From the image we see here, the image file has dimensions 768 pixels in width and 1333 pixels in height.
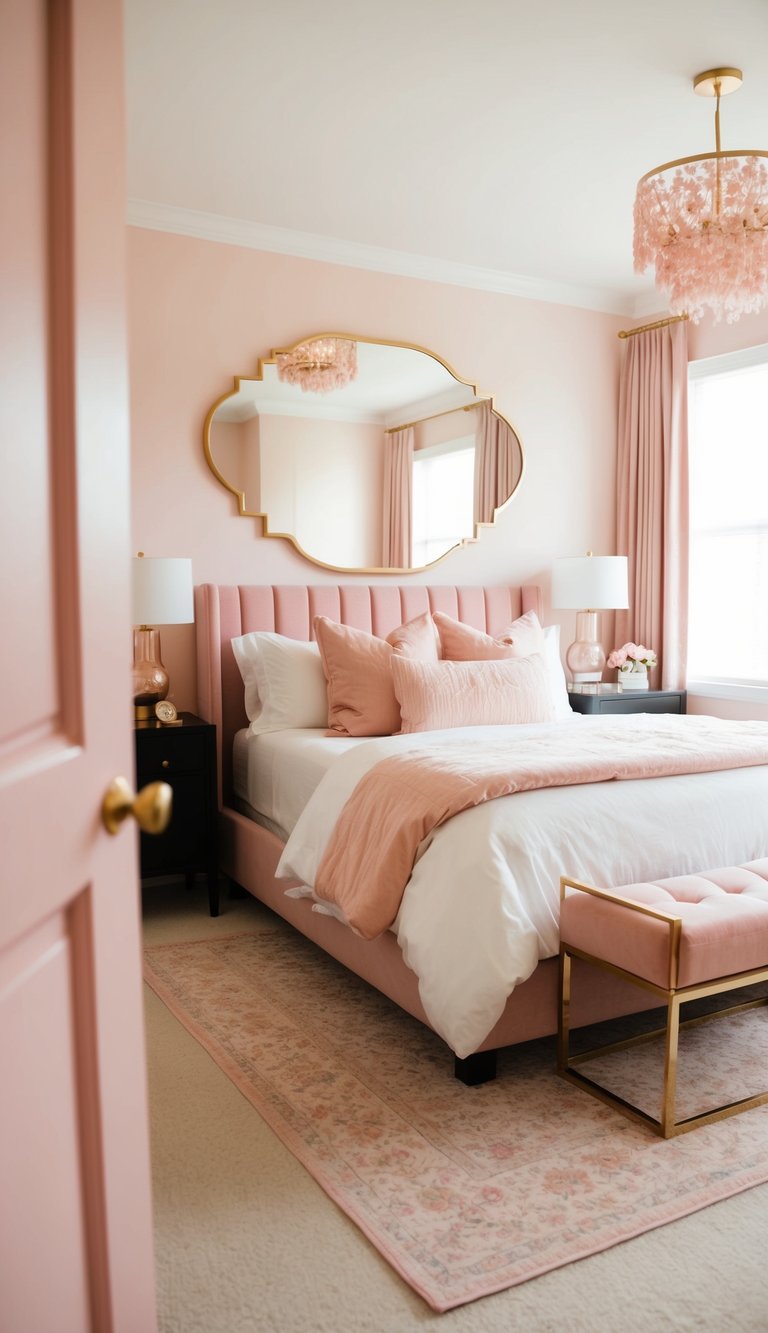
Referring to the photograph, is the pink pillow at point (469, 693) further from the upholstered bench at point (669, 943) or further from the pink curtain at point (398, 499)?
the upholstered bench at point (669, 943)

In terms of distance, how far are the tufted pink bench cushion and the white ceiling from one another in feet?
7.88

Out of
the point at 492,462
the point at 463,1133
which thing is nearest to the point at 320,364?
the point at 492,462

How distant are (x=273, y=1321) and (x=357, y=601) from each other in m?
3.23

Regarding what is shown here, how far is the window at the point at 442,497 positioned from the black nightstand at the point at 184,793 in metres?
1.56

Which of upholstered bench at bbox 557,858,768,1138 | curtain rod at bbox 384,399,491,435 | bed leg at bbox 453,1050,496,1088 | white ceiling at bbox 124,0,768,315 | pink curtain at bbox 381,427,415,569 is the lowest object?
bed leg at bbox 453,1050,496,1088

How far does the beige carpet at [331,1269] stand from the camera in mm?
1742

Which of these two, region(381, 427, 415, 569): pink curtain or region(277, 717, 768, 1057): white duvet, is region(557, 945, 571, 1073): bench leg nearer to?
region(277, 717, 768, 1057): white duvet

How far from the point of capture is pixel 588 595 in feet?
16.3

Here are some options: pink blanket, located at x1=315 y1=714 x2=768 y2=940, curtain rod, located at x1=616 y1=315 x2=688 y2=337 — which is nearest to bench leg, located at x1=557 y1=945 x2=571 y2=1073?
pink blanket, located at x1=315 y1=714 x2=768 y2=940

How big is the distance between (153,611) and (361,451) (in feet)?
4.68

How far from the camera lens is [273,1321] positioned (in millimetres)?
1729

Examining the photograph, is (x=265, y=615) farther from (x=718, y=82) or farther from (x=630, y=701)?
(x=718, y=82)

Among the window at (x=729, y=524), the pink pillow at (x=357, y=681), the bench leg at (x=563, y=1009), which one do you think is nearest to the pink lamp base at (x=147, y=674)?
the pink pillow at (x=357, y=681)

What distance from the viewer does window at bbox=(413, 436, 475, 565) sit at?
484cm
